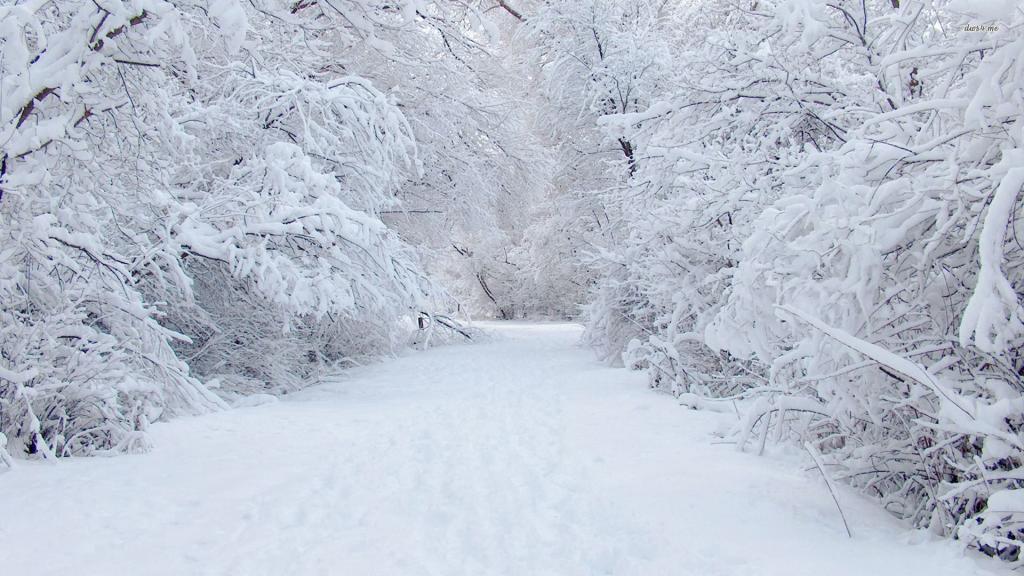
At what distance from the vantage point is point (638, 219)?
9461mm

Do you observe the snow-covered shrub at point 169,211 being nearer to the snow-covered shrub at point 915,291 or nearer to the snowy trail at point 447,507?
the snowy trail at point 447,507

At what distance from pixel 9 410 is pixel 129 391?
78 cm

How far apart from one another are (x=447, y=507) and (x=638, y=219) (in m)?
6.11

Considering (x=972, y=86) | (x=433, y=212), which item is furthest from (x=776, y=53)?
(x=433, y=212)

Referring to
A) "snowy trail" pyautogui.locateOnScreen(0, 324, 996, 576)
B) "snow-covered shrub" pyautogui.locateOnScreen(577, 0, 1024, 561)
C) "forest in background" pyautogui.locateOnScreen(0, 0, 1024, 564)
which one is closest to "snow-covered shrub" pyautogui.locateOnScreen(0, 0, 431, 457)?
"forest in background" pyautogui.locateOnScreen(0, 0, 1024, 564)

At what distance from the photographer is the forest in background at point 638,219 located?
314 centimetres

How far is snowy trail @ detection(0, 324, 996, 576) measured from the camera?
126 inches

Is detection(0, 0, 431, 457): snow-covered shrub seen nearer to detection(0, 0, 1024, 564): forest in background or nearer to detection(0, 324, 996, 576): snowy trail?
detection(0, 0, 1024, 564): forest in background

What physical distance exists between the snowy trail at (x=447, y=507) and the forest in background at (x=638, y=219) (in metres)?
0.37

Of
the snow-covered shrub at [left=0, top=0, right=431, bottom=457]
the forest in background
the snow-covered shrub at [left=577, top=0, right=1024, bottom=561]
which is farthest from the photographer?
the snow-covered shrub at [left=0, top=0, right=431, bottom=457]

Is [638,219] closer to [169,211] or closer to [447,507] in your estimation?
[169,211]

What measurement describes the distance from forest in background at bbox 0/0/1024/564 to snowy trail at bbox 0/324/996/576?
37 cm

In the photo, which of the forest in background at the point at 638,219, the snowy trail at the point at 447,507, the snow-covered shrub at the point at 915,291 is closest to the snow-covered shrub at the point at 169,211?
the forest in background at the point at 638,219

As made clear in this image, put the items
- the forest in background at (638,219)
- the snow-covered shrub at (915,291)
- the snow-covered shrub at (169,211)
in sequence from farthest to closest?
1. the snow-covered shrub at (169,211)
2. the forest in background at (638,219)
3. the snow-covered shrub at (915,291)
